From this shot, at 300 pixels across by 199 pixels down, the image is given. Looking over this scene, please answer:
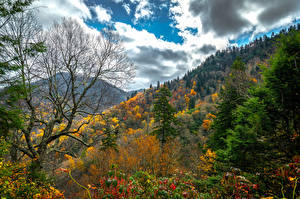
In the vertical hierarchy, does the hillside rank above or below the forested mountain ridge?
below

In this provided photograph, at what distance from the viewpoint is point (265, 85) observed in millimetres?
5055

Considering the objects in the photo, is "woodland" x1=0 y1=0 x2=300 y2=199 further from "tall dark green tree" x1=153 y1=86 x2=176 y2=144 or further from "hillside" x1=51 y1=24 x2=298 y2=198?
"tall dark green tree" x1=153 y1=86 x2=176 y2=144

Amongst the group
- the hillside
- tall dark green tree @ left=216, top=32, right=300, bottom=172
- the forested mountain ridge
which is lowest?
the hillside

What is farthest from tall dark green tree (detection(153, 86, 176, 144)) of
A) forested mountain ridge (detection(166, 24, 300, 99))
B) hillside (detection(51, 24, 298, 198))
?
forested mountain ridge (detection(166, 24, 300, 99))

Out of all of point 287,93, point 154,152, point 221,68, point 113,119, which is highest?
point 221,68

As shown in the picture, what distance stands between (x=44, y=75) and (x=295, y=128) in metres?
10.7

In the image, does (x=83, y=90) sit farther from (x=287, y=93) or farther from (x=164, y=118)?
(x=164, y=118)

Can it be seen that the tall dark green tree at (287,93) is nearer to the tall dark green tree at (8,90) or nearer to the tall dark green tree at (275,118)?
the tall dark green tree at (275,118)

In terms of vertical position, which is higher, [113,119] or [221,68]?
[221,68]

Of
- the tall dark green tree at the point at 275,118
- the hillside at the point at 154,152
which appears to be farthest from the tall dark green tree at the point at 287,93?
the hillside at the point at 154,152

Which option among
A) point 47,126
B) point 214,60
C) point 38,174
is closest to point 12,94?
point 47,126

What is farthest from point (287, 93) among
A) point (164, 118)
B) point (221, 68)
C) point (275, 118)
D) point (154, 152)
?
point (221, 68)

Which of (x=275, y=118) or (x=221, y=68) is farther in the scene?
(x=221, y=68)

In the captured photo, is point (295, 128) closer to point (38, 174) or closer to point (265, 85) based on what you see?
point (265, 85)
